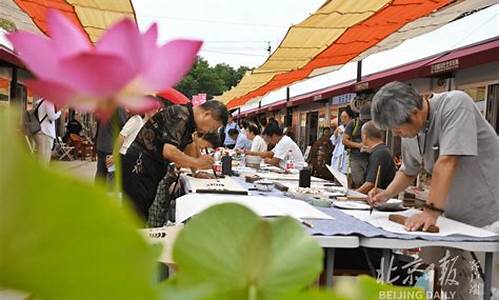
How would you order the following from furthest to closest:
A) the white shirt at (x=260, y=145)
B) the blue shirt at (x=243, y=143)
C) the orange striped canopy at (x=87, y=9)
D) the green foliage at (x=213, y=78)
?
the green foliage at (x=213, y=78)
the blue shirt at (x=243, y=143)
the white shirt at (x=260, y=145)
the orange striped canopy at (x=87, y=9)

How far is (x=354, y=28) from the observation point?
571 centimetres

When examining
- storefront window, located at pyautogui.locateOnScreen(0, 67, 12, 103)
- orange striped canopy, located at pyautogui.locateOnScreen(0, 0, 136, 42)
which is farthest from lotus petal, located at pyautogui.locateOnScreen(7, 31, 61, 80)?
storefront window, located at pyautogui.locateOnScreen(0, 67, 12, 103)

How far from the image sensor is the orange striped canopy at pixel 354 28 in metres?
4.65

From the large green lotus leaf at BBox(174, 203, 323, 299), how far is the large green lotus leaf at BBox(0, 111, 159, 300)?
122 mm

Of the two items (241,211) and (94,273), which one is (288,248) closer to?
(241,211)

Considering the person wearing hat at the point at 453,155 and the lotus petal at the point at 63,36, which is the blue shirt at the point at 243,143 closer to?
the person wearing hat at the point at 453,155

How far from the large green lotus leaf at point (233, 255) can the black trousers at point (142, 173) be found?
3.06 meters

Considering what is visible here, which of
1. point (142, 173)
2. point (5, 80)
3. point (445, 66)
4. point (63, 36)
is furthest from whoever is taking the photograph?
point (5, 80)

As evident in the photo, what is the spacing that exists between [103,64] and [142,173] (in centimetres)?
318

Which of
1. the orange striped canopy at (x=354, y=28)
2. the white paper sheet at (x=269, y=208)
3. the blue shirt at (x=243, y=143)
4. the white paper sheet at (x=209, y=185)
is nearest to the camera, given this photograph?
the white paper sheet at (x=269, y=208)

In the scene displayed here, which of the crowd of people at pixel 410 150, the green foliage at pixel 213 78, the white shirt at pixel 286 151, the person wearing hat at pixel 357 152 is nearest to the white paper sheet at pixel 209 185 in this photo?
the crowd of people at pixel 410 150

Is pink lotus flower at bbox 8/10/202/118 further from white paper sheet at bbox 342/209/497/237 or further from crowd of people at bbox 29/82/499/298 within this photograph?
white paper sheet at bbox 342/209/497/237

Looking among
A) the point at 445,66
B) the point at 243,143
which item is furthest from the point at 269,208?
the point at 243,143

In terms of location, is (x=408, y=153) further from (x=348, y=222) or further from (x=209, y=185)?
(x=209, y=185)
